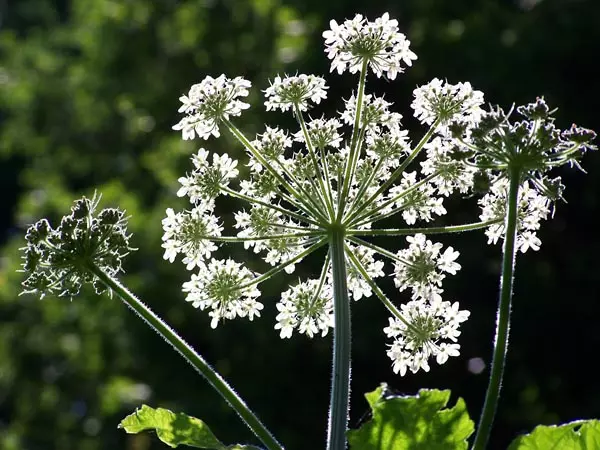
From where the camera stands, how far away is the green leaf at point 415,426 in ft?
7.46

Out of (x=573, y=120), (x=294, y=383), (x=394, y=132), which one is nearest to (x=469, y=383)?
(x=294, y=383)

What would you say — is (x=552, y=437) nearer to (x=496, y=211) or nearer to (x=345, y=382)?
(x=345, y=382)

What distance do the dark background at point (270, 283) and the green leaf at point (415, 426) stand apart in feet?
31.5

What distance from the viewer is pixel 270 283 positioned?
571 inches

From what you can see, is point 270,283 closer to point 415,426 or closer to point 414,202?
point 414,202

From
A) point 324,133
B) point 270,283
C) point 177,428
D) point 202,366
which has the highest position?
point 270,283

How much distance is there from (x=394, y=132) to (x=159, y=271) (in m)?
14.4

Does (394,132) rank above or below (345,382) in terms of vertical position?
above

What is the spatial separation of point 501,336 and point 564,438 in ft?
1.00

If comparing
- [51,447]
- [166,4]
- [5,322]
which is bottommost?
[51,447]

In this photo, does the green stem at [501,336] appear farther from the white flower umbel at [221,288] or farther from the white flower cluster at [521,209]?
the white flower umbel at [221,288]

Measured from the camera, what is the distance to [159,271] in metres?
17.4

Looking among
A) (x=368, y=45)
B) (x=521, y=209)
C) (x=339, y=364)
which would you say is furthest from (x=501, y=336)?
(x=368, y=45)

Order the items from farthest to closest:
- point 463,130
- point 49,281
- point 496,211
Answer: point 496,211 < point 49,281 < point 463,130
